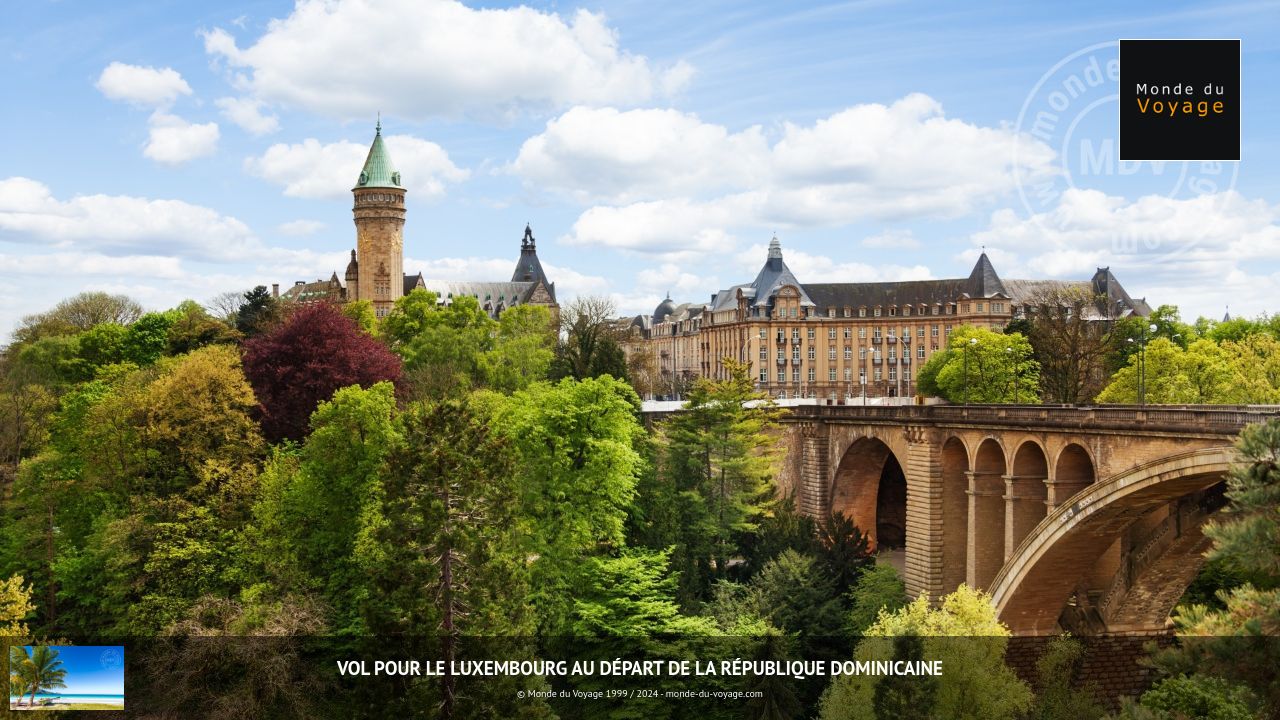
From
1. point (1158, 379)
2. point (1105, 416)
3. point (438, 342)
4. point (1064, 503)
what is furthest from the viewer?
point (438, 342)

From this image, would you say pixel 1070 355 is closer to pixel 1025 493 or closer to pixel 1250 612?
A: pixel 1025 493

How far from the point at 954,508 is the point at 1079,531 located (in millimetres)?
10101

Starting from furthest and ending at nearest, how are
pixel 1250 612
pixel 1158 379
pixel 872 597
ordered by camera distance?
pixel 1158 379 < pixel 872 597 < pixel 1250 612

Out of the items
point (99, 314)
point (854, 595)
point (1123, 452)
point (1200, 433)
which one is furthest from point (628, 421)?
point (99, 314)

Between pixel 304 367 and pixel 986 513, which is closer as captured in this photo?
pixel 986 513

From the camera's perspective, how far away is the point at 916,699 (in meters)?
27.3

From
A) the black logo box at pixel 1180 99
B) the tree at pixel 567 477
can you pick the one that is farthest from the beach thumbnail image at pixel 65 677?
the black logo box at pixel 1180 99

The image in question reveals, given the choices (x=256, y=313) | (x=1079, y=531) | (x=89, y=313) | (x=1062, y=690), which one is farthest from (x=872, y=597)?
(x=89, y=313)

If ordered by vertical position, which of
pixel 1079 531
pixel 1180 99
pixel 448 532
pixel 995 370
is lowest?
pixel 1079 531

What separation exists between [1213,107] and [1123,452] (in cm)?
865

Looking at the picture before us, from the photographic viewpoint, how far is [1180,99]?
86.1 ft

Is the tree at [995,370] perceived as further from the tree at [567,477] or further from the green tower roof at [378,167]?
the green tower roof at [378,167]

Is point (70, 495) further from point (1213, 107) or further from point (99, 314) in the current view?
point (99, 314)

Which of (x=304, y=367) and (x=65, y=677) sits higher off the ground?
(x=304, y=367)
